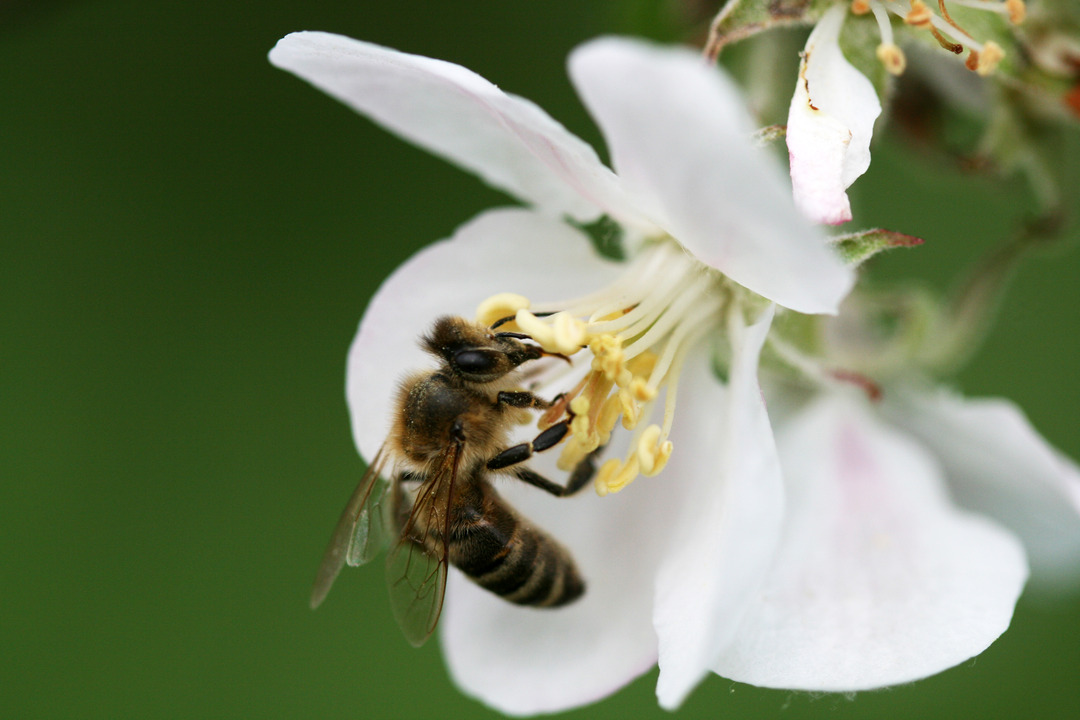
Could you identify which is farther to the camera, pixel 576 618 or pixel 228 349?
pixel 228 349

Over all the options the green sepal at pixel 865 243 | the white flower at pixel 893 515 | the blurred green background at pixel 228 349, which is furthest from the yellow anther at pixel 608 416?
the blurred green background at pixel 228 349

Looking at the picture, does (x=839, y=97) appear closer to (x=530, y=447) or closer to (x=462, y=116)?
(x=462, y=116)

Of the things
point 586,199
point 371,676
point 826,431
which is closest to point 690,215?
point 586,199

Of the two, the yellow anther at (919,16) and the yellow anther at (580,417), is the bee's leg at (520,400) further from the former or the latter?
the yellow anther at (919,16)

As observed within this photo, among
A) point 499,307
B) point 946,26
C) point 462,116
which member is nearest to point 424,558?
point 499,307

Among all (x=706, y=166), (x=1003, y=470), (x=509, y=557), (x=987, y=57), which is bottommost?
(x=1003, y=470)

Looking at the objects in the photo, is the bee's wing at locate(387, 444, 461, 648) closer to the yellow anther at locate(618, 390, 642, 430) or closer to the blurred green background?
the yellow anther at locate(618, 390, 642, 430)

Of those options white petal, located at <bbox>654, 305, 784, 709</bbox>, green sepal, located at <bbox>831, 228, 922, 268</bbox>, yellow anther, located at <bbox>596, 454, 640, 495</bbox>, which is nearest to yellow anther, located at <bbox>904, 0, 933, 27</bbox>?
green sepal, located at <bbox>831, 228, 922, 268</bbox>
